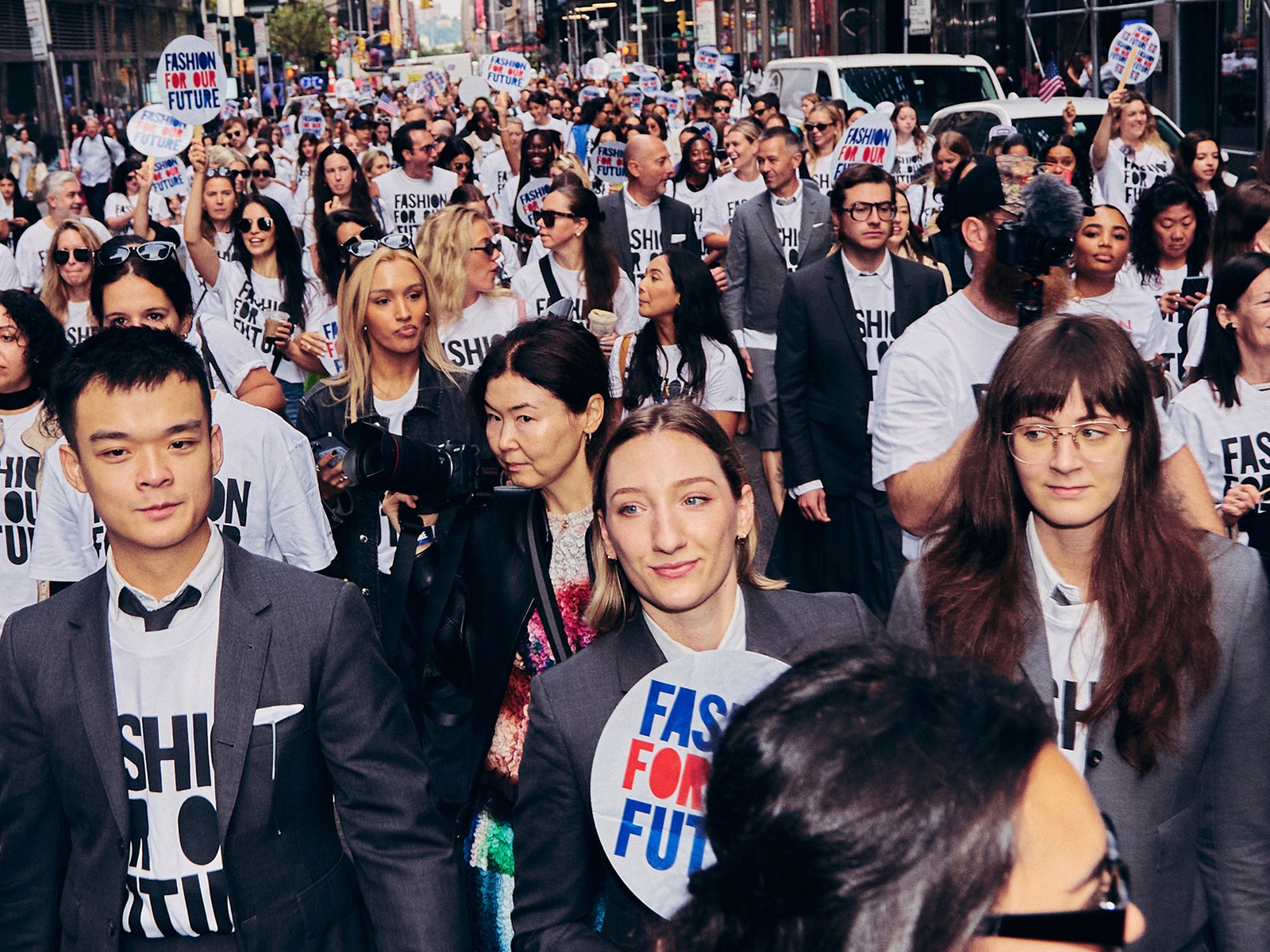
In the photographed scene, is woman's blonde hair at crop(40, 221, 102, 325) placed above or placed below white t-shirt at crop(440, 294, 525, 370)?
above

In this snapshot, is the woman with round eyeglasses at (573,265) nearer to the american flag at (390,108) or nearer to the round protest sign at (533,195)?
the round protest sign at (533,195)

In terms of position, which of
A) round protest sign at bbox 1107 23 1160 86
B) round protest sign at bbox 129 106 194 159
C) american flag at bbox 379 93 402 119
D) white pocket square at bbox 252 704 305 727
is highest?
american flag at bbox 379 93 402 119

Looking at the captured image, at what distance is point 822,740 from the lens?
51.8 inches

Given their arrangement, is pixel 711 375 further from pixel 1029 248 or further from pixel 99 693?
pixel 99 693

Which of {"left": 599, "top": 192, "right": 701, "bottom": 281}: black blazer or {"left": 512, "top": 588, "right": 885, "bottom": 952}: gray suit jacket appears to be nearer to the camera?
{"left": 512, "top": 588, "right": 885, "bottom": 952}: gray suit jacket

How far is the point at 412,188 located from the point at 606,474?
9.24 m

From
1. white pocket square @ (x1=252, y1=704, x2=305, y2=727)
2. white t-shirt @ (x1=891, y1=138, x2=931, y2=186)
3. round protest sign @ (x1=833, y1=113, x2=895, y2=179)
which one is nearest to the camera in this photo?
white pocket square @ (x1=252, y1=704, x2=305, y2=727)

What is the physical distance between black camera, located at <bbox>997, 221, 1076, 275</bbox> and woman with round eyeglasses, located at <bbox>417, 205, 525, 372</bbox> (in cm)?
300

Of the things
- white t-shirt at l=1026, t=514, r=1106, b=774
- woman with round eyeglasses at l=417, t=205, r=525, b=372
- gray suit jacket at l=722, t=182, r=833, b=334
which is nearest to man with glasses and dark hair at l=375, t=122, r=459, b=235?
gray suit jacket at l=722, t=182, r=833, b=334

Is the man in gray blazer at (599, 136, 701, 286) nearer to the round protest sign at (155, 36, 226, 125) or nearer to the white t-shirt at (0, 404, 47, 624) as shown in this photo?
the round protest sign at (155, 36, 226, 125)

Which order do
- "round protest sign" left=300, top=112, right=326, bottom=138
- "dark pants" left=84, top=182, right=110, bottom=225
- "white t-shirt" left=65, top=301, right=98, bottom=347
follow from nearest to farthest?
"white t-shirt" left=65, top=301, right=98, bottom=347 < "dark pants" left=84, top=182, right=110, bottom=225 < "round protest sign" left=300, top=112, right=326, bottom=138

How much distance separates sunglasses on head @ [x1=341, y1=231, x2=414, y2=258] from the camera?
521cm

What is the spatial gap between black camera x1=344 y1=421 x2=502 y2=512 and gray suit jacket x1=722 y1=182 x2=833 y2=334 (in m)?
4.75

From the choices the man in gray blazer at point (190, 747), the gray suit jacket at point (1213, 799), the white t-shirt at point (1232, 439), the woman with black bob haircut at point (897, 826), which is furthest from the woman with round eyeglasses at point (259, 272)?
the woman with black bob haircut at point (897, 826)
